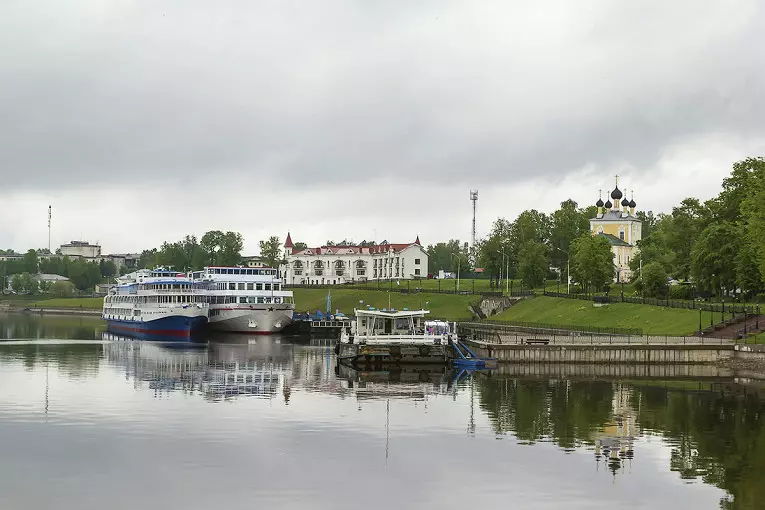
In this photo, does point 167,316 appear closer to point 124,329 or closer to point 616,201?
point 124,329

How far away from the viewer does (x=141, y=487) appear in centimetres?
3969

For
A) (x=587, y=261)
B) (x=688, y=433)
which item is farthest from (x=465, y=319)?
(x=688, y=433)

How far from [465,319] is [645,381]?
85.4 metres

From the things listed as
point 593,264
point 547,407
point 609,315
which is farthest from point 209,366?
point 593,264

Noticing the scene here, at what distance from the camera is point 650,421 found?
56.6m

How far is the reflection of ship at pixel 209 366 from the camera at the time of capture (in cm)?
7081

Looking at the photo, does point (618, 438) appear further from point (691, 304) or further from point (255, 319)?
point (255, 319)

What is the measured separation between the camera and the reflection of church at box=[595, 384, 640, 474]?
1805 inches

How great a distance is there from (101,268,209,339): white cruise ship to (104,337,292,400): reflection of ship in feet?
36.9

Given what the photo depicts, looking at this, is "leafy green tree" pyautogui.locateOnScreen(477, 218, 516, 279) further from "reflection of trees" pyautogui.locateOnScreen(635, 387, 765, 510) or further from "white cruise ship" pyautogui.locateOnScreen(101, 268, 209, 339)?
"reflection of trees" pyautogui.locateOnScreen(635, 387, 765, 510)

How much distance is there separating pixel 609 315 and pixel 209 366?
181ft

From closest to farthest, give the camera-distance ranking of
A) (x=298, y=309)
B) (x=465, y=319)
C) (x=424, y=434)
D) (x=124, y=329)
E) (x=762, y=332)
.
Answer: (x=424, y=434)
(x=762, y=332)
(x=124, y=329)
(x=465, y=319)
(x=298, y=309)

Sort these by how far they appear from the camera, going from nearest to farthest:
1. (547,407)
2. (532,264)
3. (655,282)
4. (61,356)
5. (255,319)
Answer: (547,407) < (61,356) < (655,282) < (255,319) < (532,264)

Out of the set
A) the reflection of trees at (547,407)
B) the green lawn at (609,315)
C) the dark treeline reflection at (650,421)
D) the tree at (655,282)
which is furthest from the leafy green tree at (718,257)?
the reflection of trees at (547,407)
